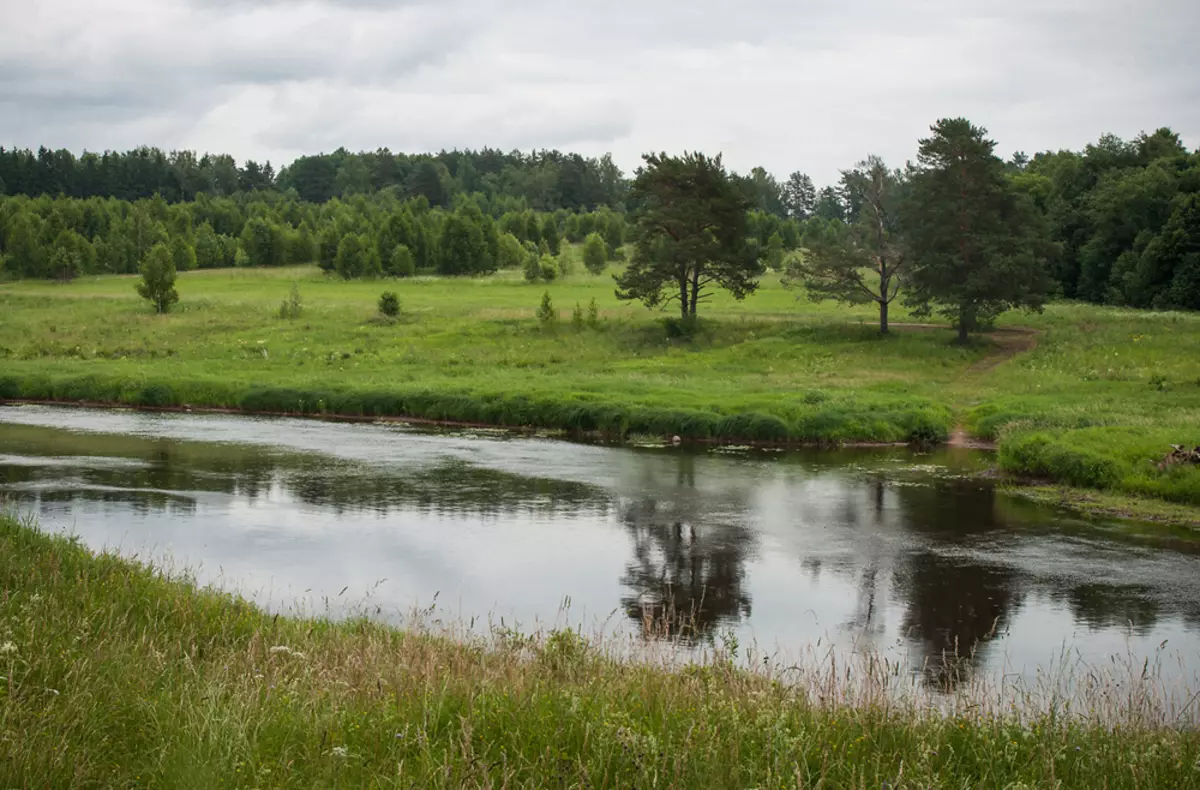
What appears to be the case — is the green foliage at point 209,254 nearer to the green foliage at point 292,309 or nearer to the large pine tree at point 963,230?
the green foliage at point 292,309

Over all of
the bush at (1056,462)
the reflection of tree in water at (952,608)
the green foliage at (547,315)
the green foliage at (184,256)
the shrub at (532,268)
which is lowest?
the reflection of tree in water at (952,608)

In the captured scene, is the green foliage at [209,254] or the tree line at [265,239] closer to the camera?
the tree line at [265,239]

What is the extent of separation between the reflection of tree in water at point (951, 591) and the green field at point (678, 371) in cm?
507

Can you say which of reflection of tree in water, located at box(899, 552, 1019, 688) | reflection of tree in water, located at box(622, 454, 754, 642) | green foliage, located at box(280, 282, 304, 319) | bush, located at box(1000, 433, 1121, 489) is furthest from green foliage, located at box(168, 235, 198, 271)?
reflection of tree in water, located at box(899, 552, 1019, 688)

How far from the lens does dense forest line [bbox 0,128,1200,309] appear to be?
6719cm

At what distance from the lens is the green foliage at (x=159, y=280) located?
225 feet

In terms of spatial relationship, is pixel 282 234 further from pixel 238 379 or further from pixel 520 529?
pixel 520 529

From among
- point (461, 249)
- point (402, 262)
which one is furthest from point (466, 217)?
point (402, 262)

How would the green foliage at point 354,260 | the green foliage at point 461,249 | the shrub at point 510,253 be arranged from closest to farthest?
the green foliage at point 354,260 < the green foliage at point 461,249 < the shrub at point 510,253

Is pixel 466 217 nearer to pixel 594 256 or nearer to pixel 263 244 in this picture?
pixel 594 256

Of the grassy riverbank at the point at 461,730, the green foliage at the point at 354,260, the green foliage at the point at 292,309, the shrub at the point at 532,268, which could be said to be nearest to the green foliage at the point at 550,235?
the shrub at the point at 532,268

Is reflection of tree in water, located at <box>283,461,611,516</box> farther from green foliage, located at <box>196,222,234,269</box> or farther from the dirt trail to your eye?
green foliage, located at <box>196,222,234,269</box>

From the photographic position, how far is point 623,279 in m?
57.9

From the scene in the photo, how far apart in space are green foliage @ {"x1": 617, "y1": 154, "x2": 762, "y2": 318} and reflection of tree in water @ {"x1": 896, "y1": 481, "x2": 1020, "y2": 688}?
1224 inches
